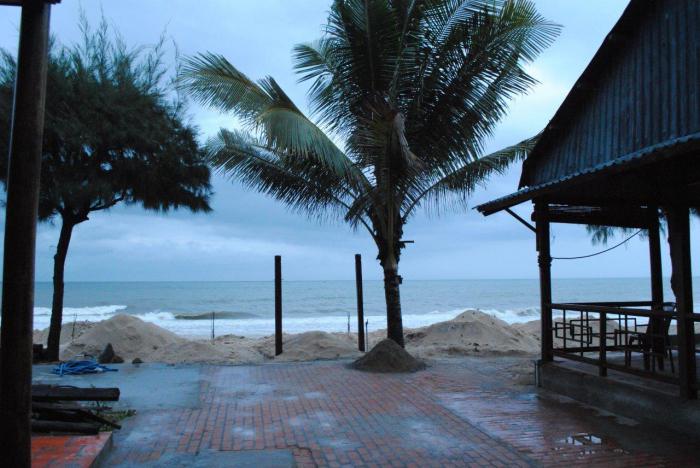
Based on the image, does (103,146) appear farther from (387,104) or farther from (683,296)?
(683,296)

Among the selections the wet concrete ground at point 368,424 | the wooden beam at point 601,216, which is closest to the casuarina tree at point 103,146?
the wet concrete ground at point 368,424

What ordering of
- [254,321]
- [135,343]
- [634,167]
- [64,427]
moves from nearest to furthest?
1. [64,427]
2. [634,167]
3. [135,343]
4. [254,321]

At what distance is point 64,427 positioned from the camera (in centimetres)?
550

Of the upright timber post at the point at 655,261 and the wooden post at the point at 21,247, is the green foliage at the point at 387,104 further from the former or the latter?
the wooden post at the point at 21,247

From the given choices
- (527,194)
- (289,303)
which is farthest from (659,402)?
(289,303)

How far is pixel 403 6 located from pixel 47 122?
24.4 ft

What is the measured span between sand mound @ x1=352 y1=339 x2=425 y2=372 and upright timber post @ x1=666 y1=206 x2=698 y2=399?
16.3 feet

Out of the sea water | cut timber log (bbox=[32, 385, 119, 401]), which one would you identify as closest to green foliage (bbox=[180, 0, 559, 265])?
cut timber log (bbox=[32, 385, 119, 401])

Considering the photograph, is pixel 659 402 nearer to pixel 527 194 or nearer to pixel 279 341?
pixel 527 194

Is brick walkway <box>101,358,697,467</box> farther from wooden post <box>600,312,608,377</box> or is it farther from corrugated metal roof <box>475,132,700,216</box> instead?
corrugated metal roof <box>475,132,700,216</box>

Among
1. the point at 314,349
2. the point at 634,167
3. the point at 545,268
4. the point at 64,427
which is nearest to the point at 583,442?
the point at 634,167

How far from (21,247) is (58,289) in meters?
9.94

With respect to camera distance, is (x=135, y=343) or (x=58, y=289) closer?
(x=58, y=289)

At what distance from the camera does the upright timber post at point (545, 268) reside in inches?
348
